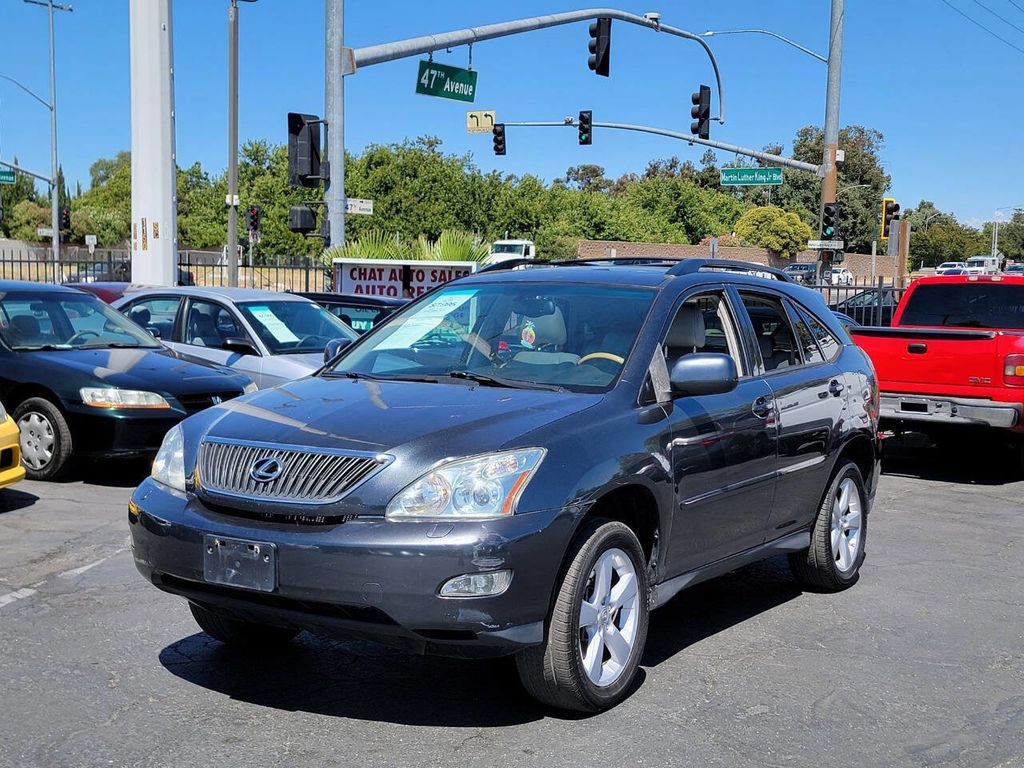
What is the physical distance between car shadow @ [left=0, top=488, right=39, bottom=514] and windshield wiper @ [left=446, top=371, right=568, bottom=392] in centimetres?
467

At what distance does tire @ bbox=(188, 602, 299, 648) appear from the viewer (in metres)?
5.12

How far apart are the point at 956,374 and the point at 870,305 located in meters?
11.3

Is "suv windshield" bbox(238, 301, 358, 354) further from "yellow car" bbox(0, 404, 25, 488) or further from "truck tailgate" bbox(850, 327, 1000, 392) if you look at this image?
"truck tailgate" bbox(850, 327, 1000, 392)

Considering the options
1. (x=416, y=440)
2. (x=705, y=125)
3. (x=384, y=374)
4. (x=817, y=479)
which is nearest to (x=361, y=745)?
(x=416, y=440)

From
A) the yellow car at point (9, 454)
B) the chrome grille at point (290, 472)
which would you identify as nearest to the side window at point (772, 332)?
the chrome grille at point (290, 472)

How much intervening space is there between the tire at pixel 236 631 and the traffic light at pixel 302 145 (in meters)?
12.5

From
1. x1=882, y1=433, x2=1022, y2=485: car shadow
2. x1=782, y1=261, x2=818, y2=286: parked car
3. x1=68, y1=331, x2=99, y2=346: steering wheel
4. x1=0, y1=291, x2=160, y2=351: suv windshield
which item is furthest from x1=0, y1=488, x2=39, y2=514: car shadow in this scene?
x1=782, y1=261, x2=818, y2=286: parked car

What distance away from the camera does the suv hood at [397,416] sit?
168 inches

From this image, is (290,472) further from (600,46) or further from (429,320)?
(600,46)

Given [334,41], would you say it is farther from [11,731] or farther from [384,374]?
[11,731]

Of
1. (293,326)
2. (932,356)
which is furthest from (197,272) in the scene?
(932,356)

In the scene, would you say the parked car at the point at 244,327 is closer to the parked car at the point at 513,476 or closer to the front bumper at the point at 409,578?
the parked car at the point at 513,476

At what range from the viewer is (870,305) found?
21.5 metres


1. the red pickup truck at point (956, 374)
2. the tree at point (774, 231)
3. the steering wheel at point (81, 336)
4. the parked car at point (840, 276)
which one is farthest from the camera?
the tree at point (774, 231)
